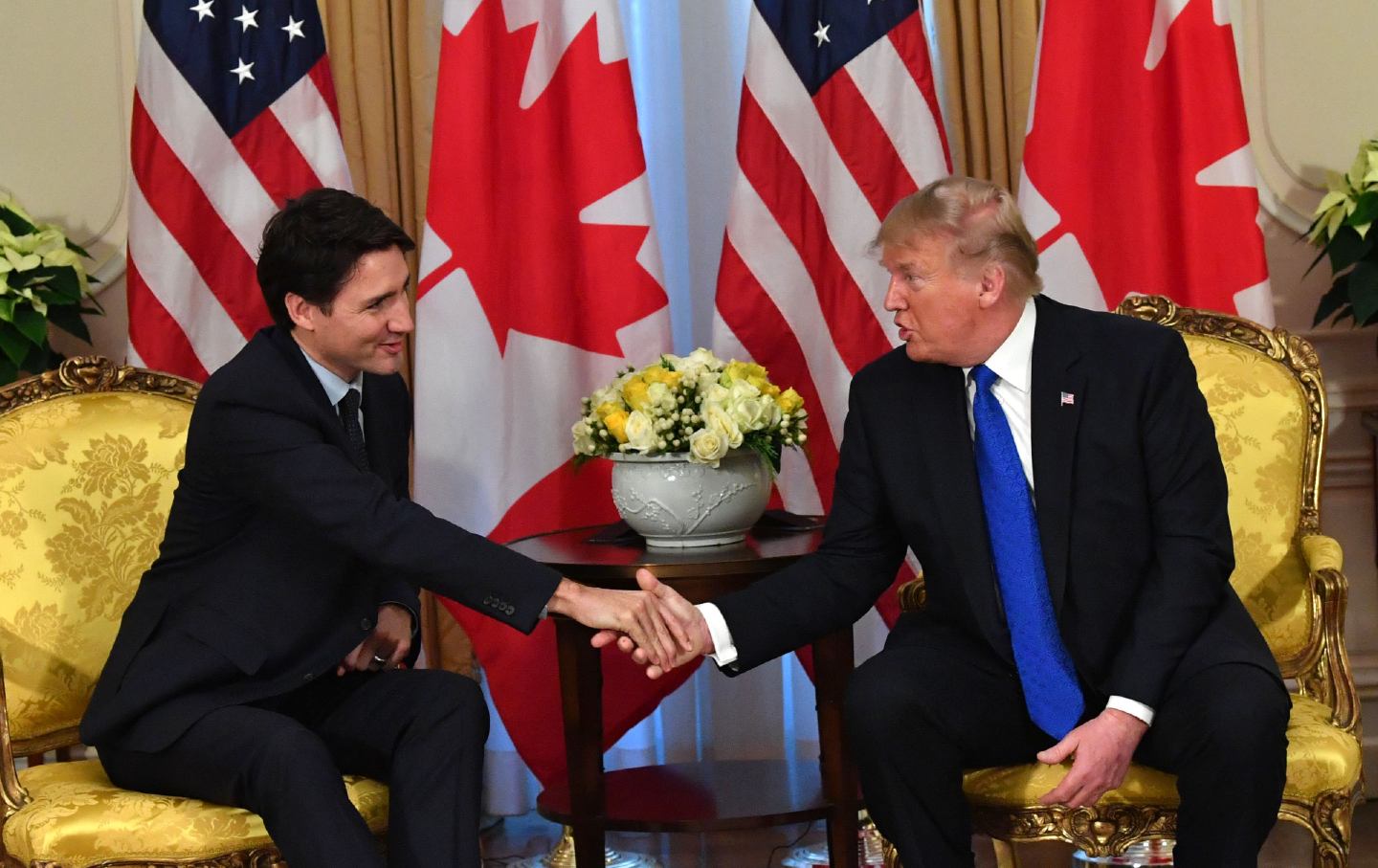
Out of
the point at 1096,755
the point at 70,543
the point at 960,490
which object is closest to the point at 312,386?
the point at 70,543

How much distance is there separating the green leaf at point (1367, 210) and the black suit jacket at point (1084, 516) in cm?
103

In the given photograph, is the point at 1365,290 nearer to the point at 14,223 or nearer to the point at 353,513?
the point at 353,513

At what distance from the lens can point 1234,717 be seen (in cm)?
234

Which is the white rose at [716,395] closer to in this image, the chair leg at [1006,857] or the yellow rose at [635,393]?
the yellow rose at [635,393]

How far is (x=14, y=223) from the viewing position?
3820mm

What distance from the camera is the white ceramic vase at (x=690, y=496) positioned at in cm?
316

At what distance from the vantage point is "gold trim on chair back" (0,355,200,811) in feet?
9.39

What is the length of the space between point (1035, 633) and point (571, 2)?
6.76ft

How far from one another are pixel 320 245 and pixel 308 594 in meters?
0.64

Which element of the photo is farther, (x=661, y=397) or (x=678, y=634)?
(x=661, y=397)

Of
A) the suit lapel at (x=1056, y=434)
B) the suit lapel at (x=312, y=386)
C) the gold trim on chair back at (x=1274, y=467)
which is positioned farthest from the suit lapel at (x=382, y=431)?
the gold trim on chair back at (x=1274, y=467)

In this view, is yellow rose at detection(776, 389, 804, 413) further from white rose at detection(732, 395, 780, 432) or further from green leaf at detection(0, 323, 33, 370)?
green leaf at detection(0, 323, 33, 370)

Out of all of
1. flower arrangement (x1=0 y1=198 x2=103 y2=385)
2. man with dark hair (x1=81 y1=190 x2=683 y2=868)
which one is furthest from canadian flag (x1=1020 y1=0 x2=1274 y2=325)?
flower arrangement (x1=0 y1=198 x2=103 y2=385)

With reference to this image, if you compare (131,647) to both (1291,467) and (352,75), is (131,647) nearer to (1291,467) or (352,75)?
(352,75)
